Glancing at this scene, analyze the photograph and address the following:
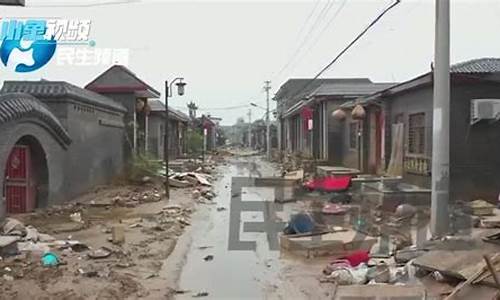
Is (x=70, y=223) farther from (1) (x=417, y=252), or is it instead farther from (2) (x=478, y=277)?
(2) (x=478, y=277)

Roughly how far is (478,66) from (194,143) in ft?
129

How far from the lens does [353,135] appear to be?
82.6 ft

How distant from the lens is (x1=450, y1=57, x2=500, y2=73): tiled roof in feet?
42.9

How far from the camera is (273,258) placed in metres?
9.77

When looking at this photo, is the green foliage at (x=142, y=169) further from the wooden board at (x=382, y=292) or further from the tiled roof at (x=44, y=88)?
the wooden board at (x=382, y=292)

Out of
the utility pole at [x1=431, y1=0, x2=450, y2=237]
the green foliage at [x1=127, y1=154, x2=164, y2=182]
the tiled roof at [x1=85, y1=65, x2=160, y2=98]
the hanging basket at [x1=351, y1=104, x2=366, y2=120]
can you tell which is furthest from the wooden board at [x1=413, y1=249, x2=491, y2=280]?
the tiled roof at [x1=85, y1=65, x2=160, y2=98]

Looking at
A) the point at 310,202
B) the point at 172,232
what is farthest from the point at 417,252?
the point at 310,202

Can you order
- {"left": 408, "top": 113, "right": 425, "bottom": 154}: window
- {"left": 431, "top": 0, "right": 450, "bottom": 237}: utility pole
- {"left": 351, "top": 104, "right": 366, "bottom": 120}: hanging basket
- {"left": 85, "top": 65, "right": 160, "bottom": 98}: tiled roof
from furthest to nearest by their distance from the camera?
{"left": 85, "top": 65, "right": 160, "bottom": 98}: tiled roof
{"left": 351, "top": 104, "right": 366, "bottom": 120}: hanging basket
{"left": 408, "top": 113, "right": 425, "bottom": 154}: window
{"left": 431, "top": 0, "right": 450, "bottom": 237}: utility pole

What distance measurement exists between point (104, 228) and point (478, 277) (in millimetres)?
8250

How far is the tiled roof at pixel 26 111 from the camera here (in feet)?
41.4

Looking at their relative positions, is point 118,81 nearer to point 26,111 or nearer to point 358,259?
point 26,111

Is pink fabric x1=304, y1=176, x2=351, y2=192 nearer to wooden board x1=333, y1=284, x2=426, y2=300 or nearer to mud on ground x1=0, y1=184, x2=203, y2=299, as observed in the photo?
mud on ground x1=0, y1=184, x2=203, y2=299

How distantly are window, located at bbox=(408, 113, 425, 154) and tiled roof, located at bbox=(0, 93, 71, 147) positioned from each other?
29.4 ft

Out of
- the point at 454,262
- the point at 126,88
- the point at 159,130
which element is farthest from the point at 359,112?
the point at 159,130
